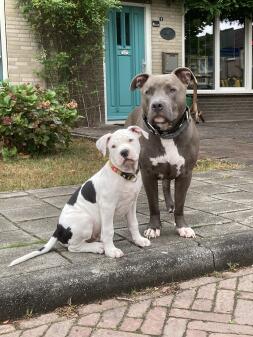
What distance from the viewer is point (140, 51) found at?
13.0m

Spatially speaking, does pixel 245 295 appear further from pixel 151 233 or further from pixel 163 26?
pixel 163 26

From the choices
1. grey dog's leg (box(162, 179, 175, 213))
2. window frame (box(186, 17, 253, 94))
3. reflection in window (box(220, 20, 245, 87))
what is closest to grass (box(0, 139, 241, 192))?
grey dog's leg (box(162, 179, 175, 213))

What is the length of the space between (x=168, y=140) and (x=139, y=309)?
1458 mm

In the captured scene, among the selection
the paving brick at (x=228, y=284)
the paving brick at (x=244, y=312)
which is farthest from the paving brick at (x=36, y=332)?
the paving brick at (x=228, y=284)

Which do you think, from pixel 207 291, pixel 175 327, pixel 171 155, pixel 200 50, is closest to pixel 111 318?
pixel 175 327

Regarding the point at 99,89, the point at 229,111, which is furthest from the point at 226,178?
the point at 229,111

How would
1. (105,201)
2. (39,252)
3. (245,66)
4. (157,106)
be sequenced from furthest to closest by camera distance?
(245,66) < (157,106) < (39,252) < (105,201)

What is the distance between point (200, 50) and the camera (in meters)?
14.4

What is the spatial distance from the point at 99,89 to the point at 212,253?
29.7 ft

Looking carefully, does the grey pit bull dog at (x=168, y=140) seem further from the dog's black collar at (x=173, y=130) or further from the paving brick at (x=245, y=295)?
the paving brick at (x=245, y=295)

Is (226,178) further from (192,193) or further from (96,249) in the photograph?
(96,249)

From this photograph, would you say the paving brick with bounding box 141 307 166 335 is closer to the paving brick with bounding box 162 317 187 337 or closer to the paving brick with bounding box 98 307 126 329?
the paving brick with bounding box 162 317 187 337

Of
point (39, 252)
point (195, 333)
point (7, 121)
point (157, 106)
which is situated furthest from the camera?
point (7, 121)

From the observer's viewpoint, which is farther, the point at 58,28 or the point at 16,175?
the point at 58,28
